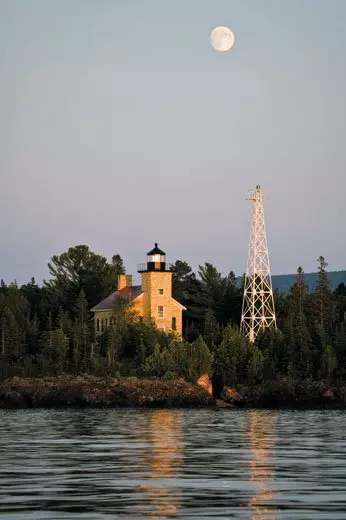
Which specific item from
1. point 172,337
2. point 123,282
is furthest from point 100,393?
point 123,282

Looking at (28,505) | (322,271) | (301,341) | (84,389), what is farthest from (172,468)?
(322,271)

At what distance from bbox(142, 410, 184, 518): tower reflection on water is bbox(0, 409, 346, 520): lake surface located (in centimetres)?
2

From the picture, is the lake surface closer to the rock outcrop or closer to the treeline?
the rock outcrop

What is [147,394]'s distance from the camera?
312ft

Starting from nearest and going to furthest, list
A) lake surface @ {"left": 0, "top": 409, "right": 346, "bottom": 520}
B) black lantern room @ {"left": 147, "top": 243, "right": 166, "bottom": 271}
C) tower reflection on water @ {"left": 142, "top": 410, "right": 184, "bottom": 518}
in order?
lake surface @ {"left": 0, "top": 409, "right": 346, "bottom": 520}
tower reflection on water @ {"left": 142, "top": 410, "right": 184, "bottom": 518}
black lantern room @ {"left": 147, "top": 243, "right": 166, "bottom": 271}

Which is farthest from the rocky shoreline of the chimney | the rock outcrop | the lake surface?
the lake surface

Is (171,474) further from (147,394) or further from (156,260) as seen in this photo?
(156,260)

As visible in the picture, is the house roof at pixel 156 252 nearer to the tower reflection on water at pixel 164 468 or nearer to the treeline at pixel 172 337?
the treeline at pixel 172 337

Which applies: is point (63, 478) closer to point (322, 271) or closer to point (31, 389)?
point (31, 389)

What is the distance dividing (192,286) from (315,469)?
103 meters

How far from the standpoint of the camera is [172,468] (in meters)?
31.0

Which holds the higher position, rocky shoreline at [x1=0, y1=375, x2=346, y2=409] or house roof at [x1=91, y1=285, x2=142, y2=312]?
house roof at [x1=91, y1=285, x2=142, y2=312]

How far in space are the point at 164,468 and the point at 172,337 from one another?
7937 centimetres

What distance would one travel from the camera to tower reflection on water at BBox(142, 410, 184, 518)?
22.0 metres
